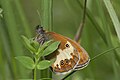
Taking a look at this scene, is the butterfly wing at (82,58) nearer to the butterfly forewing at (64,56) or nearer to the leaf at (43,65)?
the butterfly forewing at (64,56)

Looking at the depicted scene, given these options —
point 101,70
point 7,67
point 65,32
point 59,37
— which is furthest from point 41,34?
point 65,32

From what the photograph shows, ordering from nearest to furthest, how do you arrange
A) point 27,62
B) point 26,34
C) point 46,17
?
point 27,62
point 46,17
point 26,34

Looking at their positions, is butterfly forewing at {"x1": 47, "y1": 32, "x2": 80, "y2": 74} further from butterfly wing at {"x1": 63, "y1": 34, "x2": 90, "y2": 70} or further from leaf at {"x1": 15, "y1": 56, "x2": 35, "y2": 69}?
leaf at {"x1": 15, "y1": 56, "x2": 35, "y2": 69}

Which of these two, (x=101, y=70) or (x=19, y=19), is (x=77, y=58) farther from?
(x=101, y=70)

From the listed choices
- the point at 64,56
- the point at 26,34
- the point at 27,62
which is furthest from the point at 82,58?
the point at 26,34

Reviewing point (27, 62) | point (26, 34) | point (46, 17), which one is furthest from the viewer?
point (26, 34)

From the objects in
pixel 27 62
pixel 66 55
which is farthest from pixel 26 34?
pixel 27 62

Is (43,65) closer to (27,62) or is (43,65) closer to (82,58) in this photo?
(27,62)

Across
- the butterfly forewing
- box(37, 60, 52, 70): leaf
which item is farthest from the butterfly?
box(37, 60, 52, 70): leaf

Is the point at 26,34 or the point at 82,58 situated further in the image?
the point at 26,34

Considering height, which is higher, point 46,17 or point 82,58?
point 46,17
